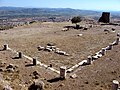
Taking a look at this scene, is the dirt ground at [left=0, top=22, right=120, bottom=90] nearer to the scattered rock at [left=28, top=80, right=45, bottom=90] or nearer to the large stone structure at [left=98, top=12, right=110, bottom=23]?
the scattered rock at [left=28, top=80, right=45, bottom=90]

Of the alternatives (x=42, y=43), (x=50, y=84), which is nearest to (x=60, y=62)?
(x=50, y=84)

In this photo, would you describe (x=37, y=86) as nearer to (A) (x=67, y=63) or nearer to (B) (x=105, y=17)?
(A) (x=67, y=63)

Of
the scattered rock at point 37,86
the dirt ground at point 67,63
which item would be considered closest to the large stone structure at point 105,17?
the dirt ground at point 67,63

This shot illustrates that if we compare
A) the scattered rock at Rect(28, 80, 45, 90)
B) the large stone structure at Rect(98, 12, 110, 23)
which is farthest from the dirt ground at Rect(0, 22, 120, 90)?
the large stone structure at Rect(98, 12, 110, 23)

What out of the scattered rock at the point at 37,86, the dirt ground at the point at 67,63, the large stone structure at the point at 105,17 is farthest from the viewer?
the large stone structure at the point at 105,17

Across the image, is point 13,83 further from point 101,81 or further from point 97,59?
point 97,59

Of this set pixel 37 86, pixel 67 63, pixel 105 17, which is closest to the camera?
pixel 37 86

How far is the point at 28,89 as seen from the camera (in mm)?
21531

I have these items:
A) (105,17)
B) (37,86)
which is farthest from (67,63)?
(105,17)

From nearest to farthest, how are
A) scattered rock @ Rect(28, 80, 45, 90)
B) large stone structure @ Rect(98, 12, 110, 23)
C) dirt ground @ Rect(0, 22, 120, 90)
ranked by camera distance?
1. scattered rock @ Rect(28, 80, 45, 90)
2. dirt ground @ Rect(0, 22, 120, 90)
3. large stone structure @ Rect(98, 12, 110, 23)

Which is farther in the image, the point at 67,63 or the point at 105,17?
the point at 105,17

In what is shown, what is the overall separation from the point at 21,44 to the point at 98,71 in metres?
17.3

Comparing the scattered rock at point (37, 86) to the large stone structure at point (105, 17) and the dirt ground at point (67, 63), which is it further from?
the large stone structure at point (105, 17)

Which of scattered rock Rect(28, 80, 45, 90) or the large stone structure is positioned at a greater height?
the large stone structure
